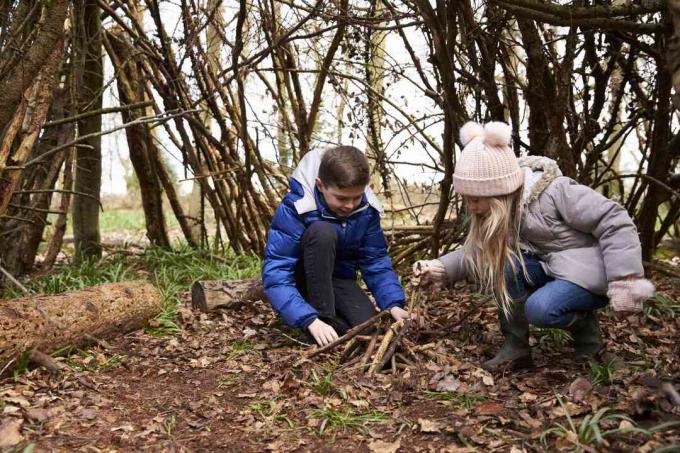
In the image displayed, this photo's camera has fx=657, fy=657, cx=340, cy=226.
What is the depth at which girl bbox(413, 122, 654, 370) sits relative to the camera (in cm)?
241

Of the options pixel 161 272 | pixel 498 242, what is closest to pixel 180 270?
pixel 161 272

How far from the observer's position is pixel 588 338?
2703mm

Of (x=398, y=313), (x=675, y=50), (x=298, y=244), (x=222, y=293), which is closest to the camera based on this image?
(x=675, y=50)

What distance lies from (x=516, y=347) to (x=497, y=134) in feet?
2.92

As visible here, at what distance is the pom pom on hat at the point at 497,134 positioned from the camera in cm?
249

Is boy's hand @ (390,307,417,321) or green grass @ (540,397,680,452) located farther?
boy's hand @ (390,307,417,321)

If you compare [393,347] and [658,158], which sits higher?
[658,158]

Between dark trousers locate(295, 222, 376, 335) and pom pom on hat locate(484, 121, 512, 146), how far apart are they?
912mm

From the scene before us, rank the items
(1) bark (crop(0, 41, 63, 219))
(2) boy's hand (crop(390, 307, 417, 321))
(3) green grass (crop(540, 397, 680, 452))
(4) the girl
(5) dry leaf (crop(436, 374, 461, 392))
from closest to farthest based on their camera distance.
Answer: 1. (3) green grass (crop(540, 397, 680, 452))
2. (4) the girl
3. (5) dry leaf (crop(436, 374, 461, 392))
4. (2) boy's hand (crop(390, 307, 417, 321))
5. (1) bark (crop(0, 41, 63, 219))

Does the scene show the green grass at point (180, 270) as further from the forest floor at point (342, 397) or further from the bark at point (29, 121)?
the bark at point (29, 121)

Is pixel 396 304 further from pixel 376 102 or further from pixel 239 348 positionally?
pixel 376 102

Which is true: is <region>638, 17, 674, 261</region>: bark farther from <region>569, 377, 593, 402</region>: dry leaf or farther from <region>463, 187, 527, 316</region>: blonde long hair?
<region>569, 377, 593, 402</region>: dry leaf

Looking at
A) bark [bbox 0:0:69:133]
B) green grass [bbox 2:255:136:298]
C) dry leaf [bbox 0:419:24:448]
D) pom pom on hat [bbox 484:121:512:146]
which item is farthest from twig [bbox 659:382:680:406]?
green grass [bbox 2:255:136:298]

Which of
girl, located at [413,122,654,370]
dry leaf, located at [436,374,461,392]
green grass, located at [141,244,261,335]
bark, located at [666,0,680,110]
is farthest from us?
green grass, located at [141,244,261,335]
